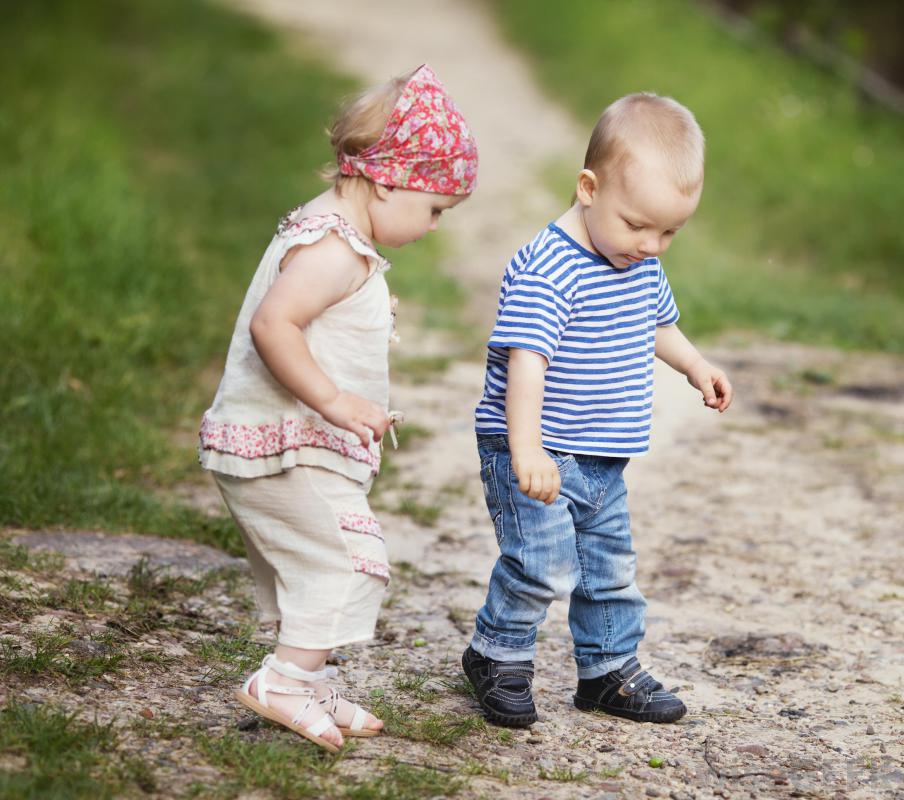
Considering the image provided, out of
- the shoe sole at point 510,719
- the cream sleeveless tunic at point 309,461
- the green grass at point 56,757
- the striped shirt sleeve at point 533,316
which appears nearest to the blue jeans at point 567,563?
the shoe sole at point 510,719

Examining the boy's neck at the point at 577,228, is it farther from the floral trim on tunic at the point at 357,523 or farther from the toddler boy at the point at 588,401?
the floral trim on tunic at the point at 357,523

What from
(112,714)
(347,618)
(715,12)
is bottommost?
(112,714)

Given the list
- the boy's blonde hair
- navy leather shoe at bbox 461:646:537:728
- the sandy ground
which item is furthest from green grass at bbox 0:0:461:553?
the boy's blonde hair

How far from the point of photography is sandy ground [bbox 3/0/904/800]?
249 centimetres

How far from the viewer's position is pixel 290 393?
88.5 inches

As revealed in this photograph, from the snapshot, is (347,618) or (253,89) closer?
(347,618)

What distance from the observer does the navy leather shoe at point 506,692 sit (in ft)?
8.50

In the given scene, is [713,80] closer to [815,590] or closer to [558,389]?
[815,590]

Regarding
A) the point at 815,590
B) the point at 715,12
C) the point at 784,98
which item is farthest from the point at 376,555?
the point at 715,12

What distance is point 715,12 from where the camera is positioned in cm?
1435

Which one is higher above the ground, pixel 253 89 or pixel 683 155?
pixel 253 89

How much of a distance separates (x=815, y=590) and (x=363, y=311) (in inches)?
73.9

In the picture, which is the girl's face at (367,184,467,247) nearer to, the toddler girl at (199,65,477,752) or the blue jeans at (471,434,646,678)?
the toddler girl at (199,65,477,752)

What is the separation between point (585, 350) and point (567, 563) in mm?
433
